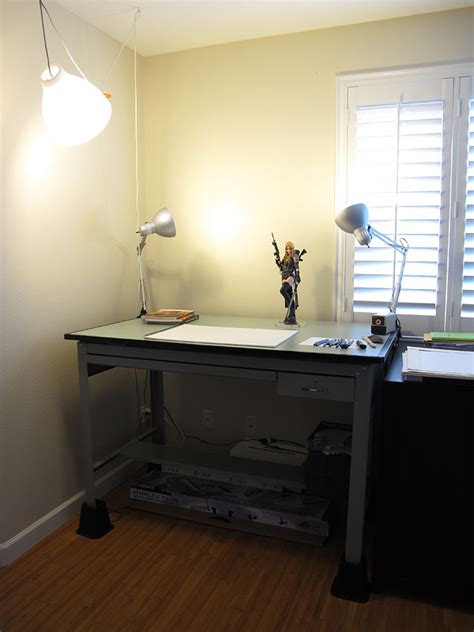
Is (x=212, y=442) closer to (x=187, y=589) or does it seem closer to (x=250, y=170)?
(x=187, y=589)

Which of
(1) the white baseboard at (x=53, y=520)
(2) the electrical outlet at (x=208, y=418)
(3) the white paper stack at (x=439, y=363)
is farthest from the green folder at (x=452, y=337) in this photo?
(1) the white baseboard at (x=53, y=520)

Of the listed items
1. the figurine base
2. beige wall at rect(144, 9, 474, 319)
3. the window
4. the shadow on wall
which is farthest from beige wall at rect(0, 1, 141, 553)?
the window

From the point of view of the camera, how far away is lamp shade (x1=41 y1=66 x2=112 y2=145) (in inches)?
70.9

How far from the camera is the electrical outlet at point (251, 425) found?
264 cm

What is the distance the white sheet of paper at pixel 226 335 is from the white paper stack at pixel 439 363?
0.46m

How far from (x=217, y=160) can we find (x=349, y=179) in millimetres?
691

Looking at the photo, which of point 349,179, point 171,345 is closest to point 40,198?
point 171,345

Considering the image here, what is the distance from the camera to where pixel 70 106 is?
6.04 feet

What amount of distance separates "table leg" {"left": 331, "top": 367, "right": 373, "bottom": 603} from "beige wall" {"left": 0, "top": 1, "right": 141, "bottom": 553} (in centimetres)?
126

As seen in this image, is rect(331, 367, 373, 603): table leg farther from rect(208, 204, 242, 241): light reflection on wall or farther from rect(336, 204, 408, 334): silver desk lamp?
rect(208, 204, 242, 241): light reflection on wall

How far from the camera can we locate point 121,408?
2.68 meters

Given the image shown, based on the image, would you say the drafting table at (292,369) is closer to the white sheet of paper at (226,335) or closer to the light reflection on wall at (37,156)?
the white sheet of paper at (226,335)

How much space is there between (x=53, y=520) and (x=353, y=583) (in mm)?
1268

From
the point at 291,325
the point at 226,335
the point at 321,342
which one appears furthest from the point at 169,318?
the point at 321,342
